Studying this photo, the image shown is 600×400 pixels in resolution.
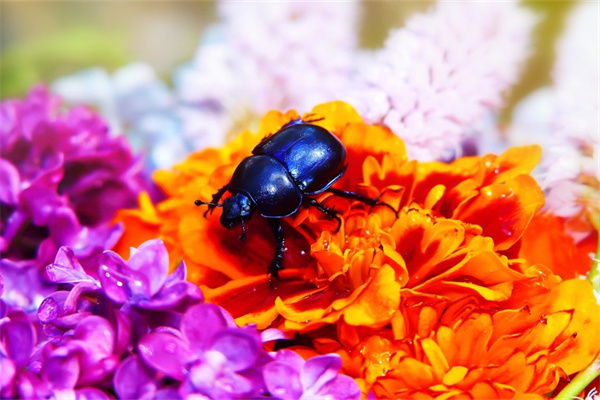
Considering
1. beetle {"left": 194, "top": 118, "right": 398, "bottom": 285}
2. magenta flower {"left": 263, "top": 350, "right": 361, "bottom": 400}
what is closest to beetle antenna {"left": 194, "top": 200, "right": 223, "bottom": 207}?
beetle {"left": 194, "top": 118, "right": 398, "bottom": 285}

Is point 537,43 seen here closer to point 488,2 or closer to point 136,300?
point 488,2

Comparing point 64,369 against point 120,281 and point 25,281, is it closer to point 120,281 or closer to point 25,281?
point 120,281

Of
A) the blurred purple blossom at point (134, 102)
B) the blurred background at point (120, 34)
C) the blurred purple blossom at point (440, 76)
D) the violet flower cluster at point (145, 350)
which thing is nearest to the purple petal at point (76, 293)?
the violet flower cluster at point (145, 350)

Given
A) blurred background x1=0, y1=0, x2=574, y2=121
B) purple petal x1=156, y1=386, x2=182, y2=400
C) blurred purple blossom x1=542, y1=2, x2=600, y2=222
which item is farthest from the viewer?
blurred background x1=0, y1=0, x2=574, y2=121

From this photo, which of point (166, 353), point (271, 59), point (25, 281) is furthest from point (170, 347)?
point (271, 59)

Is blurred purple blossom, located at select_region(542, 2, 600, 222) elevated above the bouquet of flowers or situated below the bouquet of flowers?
above

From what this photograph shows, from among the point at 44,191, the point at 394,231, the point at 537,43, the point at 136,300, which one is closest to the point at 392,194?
the point at 394,231

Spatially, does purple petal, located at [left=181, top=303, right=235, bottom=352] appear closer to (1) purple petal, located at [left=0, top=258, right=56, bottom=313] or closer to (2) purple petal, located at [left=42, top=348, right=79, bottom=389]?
(2) purple petal, located at [left=42, top=348, right=79, bottom=389]
